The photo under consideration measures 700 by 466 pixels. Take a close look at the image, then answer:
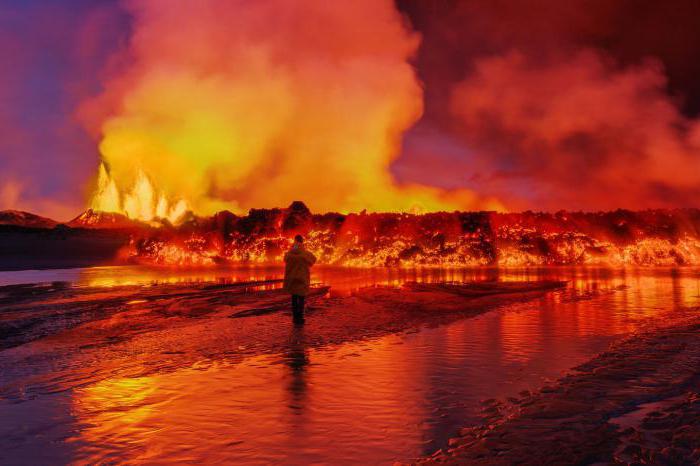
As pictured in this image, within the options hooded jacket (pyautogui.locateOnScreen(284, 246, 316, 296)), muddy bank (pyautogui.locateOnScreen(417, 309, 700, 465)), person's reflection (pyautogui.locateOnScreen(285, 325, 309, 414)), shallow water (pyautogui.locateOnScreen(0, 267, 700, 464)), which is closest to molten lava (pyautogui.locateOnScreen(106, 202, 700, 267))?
hooded jacket (pyautogui.locateOnScreen(284, 246, 316, 296))

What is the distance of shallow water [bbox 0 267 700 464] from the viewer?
517 cm

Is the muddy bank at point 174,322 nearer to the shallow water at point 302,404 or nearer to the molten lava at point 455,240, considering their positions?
the shallow water at point 302,404

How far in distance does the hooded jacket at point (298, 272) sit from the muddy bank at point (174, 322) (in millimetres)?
918

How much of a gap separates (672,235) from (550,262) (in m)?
11.2

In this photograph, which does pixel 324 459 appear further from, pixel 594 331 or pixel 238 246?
pixel 238 246

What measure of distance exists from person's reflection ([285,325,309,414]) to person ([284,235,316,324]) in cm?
82

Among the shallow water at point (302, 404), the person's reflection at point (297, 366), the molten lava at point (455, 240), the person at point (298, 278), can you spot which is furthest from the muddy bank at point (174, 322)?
the molten lava at point (455, 240)

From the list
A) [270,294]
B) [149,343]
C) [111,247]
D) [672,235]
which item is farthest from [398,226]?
[149,343]

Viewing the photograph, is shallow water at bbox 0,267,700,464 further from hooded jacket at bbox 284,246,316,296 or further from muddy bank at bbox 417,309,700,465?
hooded jacket at bbox 284,246,316,296

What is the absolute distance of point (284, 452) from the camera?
5070 millimetres

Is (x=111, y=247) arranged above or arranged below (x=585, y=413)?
above

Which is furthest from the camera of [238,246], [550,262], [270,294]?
[238,246]

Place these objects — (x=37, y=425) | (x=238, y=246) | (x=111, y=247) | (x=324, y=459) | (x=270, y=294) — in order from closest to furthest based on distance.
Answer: (x=324, y=459) < (x=37, y=425) < (x=270, y=294) < (x=238, y=246) < (x=111, y=247)

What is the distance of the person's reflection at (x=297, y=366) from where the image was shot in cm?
680
